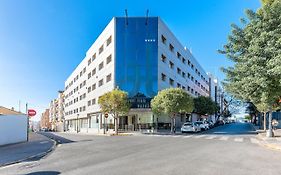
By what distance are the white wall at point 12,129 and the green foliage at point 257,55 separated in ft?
55.8

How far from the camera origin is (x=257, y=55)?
17734 millimetres

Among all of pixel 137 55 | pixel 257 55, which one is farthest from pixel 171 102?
pixel 257 55

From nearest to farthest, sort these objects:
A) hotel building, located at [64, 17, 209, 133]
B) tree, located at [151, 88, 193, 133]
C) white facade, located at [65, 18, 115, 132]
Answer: tree, located at [151, 88, 193, 133] < hotel building, located at [64, 17, 209, 133] < white facade, located at [65, 18, 115, 132]

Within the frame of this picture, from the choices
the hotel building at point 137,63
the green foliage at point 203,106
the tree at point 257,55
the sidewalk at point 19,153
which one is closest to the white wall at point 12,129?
the sidewalk at point 19,153

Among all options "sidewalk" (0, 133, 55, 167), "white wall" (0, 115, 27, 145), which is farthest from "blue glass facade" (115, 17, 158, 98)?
"sidewalk" (0, 133, 55, 167)

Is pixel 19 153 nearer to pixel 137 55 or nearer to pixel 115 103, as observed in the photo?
pixel 115 103

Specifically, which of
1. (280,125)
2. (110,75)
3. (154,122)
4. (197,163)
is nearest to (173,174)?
(197,163)

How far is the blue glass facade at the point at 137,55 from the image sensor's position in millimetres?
44281

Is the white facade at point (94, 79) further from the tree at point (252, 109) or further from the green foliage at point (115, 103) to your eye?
the tree at point (252, 109)

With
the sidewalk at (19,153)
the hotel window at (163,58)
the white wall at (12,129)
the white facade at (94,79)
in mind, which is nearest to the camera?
the sidewalk at (19,153)

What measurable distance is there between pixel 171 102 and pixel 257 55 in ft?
63.7

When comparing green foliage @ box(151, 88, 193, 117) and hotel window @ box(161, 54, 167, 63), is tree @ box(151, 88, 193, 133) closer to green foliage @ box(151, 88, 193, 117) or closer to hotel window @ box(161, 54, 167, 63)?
green foliage @ box(151, 88, 193, 117)

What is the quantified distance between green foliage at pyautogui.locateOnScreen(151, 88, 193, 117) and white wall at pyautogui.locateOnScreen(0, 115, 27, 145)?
17639mm

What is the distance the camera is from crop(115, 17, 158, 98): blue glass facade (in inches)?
1743
